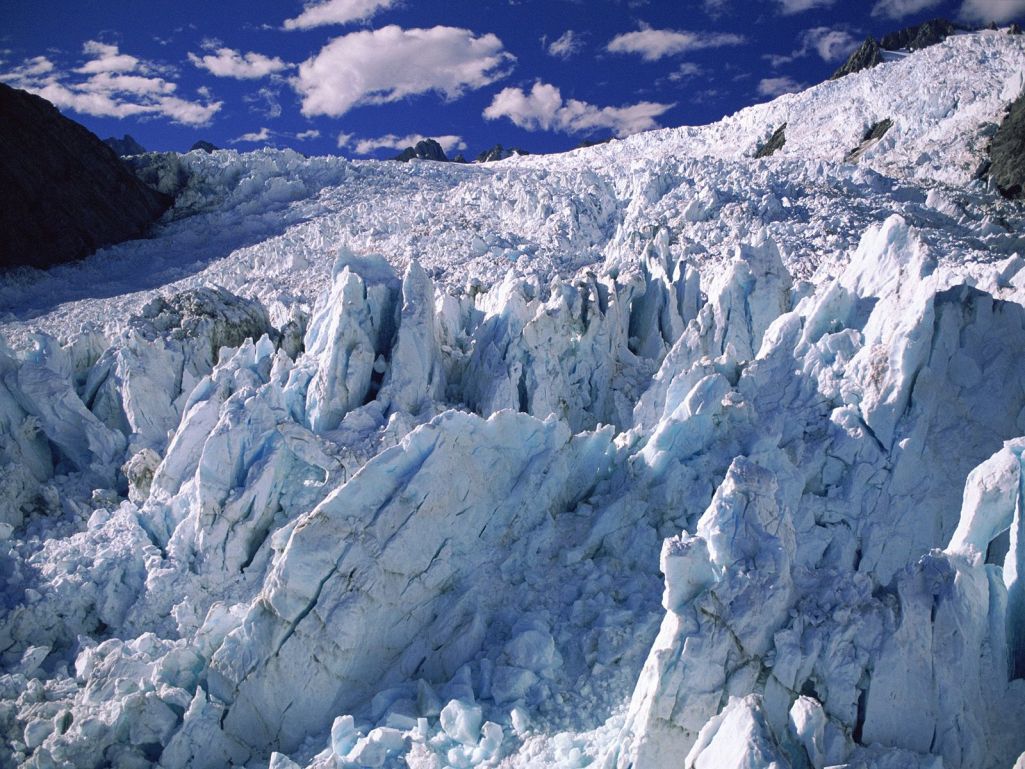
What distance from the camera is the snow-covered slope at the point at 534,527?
6.19m

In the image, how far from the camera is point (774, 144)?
141ft

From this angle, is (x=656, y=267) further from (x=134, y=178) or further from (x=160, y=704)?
(x=134, y=178)

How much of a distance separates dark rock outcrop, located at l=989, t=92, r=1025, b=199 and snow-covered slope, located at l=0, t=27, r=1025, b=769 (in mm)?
16743

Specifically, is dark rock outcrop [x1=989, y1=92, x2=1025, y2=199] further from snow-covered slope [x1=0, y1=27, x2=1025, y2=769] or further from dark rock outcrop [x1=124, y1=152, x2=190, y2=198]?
dark rock outcrop [x1=124, y1=152, x2=190, y2=198]

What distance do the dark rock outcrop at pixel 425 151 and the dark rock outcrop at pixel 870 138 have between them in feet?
133

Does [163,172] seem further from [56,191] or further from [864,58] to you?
[864,58]

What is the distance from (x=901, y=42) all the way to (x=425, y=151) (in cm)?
3987

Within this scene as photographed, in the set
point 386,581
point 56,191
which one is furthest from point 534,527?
point 56,191

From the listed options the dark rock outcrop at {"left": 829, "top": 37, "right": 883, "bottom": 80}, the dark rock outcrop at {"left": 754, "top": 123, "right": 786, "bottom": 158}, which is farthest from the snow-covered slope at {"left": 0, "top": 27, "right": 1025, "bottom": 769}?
the dark rock outcrop at {"left": 829, "top": 37, "right": 883, "bottom": 80}

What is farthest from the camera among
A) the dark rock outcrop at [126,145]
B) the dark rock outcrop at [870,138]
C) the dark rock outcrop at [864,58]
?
the dark rock outcrop at [126,145]

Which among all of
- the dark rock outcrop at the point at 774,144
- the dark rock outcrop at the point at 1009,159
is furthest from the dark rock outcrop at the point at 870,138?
the dark rock outcrop at the point at 1009,159

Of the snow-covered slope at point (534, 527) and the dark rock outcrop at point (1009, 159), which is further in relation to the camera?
the dark rock outcrop at point (1009, 159)

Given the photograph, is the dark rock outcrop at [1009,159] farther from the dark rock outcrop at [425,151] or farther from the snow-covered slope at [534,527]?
the dark rock outcrop at [425,151]

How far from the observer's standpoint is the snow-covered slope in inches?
244
